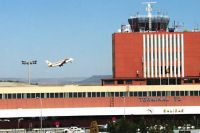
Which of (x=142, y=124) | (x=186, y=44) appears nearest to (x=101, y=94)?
(x=186, y=44)

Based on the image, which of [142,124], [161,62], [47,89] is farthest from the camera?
[161,62]

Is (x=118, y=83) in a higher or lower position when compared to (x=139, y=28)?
lower

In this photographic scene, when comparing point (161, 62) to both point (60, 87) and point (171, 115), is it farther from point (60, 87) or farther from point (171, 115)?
point (60, 87)

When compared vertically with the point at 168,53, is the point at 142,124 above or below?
below

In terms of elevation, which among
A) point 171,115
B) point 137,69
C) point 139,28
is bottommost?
point 171,115

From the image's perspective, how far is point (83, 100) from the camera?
348ft

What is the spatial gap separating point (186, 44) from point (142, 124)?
34941 millimetres

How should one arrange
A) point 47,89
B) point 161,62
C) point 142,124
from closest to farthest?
point 142,124 → point 47,89 → point 161,62

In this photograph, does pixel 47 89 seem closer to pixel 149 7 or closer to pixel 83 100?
pixel 83 100

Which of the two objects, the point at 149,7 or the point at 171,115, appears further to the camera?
the point at 149,7

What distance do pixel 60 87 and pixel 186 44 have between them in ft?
77.0

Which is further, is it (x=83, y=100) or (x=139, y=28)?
(x=139, y=28)

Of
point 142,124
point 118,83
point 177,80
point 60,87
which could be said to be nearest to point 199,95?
point 177,80

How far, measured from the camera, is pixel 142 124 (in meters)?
80.2
